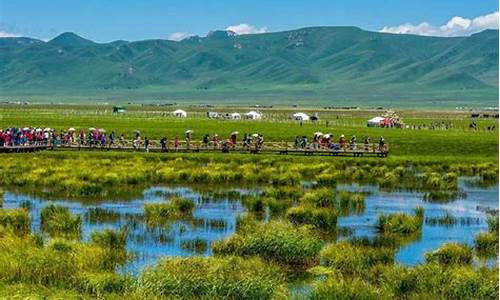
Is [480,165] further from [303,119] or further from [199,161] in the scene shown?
[303,119]

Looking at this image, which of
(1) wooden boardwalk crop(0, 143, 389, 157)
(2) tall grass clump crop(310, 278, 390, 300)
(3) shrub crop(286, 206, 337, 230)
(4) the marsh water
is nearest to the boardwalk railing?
(1) wooden boardwalk crop(0, 143, 389, 157)

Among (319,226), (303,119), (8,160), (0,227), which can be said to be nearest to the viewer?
(0,227)

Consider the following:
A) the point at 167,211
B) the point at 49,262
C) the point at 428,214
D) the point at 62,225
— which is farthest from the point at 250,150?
the point at 49,262

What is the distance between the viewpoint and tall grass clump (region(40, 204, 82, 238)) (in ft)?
95.0

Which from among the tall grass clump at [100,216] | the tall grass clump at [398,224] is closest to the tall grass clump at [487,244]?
the tall grass clump at [398,224]

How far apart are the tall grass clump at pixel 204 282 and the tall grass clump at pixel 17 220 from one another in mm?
9691

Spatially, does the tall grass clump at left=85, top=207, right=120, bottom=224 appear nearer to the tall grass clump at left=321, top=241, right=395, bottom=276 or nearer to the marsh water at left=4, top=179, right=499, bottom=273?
the marsh water at left=4, top=179, right=499, bottom=273

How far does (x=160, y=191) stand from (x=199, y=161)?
17.4m

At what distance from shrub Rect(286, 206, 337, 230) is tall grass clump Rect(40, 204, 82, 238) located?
8.12m

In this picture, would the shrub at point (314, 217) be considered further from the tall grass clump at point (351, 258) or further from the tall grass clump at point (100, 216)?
the tall grass clump at point (100, 216)

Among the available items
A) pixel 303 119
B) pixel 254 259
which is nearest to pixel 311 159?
pixel 254 259

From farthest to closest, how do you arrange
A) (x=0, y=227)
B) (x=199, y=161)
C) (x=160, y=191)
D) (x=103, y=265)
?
(x=199, y=161), (x=160, y=191), (x=0, y=227), (x=103, y=265)

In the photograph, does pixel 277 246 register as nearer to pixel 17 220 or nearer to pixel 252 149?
pixel 17 220

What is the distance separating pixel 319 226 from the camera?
3206cm
